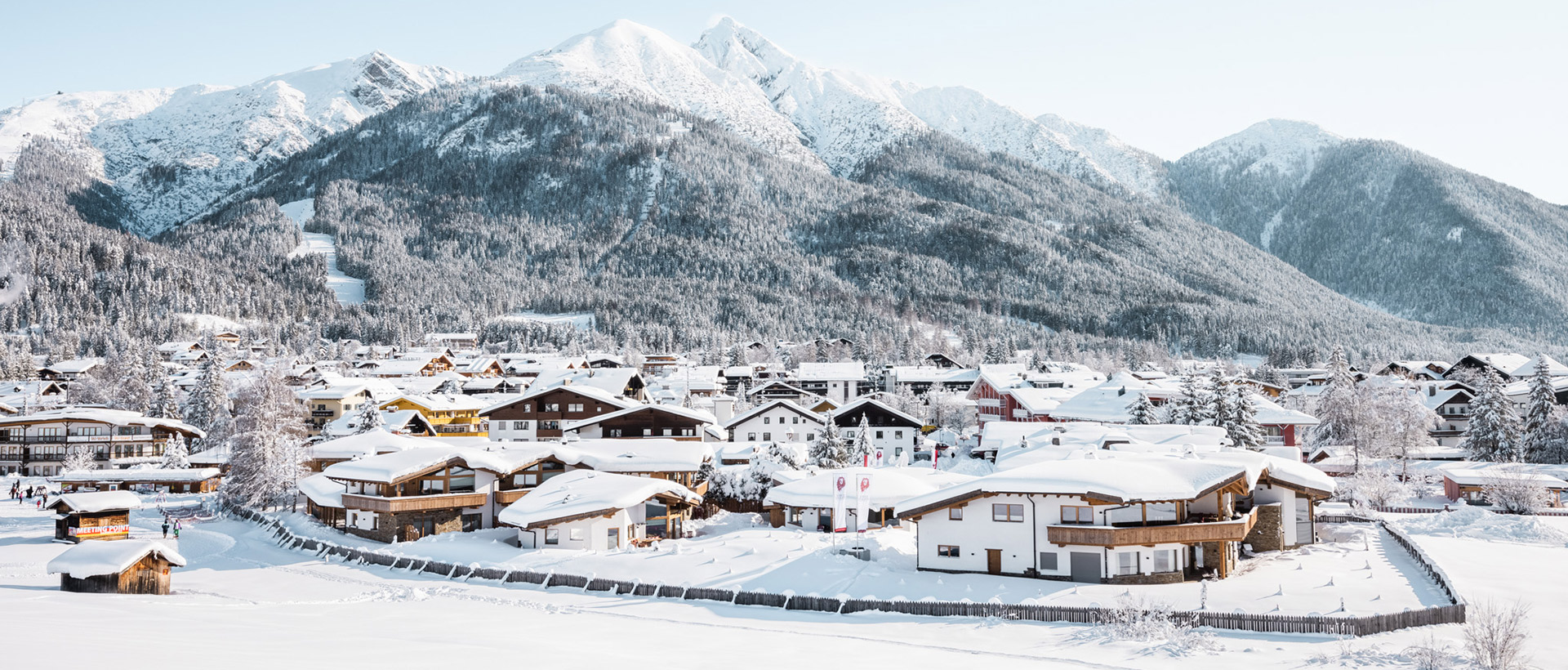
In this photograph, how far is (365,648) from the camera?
2159cm

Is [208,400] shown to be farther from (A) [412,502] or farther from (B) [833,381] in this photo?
(B) [833,381]

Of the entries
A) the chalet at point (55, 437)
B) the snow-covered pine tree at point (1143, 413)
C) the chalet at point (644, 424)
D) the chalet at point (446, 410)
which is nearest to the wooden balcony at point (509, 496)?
the chalet at point (644, 424)

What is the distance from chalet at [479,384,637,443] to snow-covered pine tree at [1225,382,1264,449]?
38.8m

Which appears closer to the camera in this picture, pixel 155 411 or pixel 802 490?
pixel 802 490

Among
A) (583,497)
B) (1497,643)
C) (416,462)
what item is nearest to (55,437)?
(416,462)

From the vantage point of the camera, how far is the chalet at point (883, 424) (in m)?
81.6

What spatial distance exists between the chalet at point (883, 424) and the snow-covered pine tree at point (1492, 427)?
40937 millimetres

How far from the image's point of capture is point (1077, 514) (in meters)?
35.9

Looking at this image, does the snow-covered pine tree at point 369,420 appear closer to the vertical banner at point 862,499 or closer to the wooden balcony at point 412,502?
the wooden balcony at point 412,502

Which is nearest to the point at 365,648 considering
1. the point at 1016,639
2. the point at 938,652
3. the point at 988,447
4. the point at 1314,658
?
the point at 938,652

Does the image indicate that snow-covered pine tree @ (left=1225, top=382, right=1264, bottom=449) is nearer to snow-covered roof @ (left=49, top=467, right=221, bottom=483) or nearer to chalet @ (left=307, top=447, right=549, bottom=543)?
chalet @ (left=307, top=447, right=549, bottom=543)

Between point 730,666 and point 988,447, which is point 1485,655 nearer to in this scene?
point 730,666

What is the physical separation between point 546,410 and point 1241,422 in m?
45.9

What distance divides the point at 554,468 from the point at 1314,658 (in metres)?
37.2
